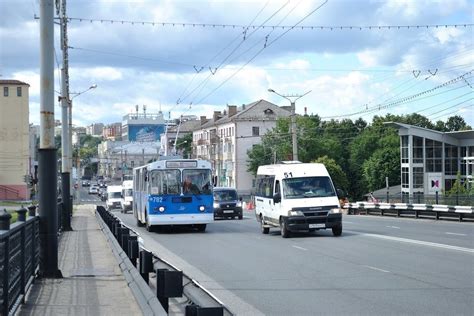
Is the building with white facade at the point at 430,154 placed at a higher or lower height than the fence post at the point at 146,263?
higher

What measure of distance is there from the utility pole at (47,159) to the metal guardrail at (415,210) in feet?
78.8

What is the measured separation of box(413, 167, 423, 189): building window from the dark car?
36.1 meters

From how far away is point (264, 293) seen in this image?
11.7m

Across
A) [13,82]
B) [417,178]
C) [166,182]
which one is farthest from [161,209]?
[417,178]

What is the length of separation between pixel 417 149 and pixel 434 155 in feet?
6.32

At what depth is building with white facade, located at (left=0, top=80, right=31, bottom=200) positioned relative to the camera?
5403 centimetres

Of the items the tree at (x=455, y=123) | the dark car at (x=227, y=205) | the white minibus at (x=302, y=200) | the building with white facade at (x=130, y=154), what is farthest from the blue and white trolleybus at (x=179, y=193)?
the building with white facade at (x=130, y=154)

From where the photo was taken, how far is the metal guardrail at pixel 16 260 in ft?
25.3

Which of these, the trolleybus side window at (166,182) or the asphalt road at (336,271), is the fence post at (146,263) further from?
the trolleybus side window at (166,182)

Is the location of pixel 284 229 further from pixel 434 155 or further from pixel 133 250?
pixel 434 155

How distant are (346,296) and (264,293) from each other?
1.43 metres

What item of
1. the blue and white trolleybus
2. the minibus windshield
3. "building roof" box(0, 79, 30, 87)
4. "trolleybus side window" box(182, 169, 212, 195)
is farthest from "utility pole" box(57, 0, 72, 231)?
"building roof" box(0, 79, 30, 87)

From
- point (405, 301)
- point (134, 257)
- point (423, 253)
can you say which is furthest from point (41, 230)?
point (423, 253)

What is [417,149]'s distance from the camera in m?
74.0
